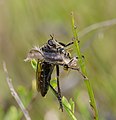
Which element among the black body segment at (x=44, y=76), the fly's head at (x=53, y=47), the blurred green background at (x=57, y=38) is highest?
the blurred green background at (x=57, y=38)

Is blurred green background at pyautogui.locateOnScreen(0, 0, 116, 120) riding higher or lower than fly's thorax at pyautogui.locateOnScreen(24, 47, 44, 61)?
higher

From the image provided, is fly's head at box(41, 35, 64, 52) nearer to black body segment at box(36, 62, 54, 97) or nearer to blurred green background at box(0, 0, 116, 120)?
black body segment at box(36, 62, 54, 97)

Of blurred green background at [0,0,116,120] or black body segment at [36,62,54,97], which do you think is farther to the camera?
blurred green background at [0,0,116,120]

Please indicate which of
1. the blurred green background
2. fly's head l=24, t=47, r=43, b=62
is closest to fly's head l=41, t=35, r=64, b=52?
fly's head l=24, t=47, r=43, b=62

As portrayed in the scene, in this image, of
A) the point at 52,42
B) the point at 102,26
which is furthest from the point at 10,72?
the point at 52,42

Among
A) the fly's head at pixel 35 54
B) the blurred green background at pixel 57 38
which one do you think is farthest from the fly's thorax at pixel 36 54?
the blurred green background at pixel 57 38

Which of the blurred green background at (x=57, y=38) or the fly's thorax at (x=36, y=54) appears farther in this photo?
the blurred green background at (x=57, y=38)

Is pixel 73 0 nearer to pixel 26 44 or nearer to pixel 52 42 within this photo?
pixel 26 44

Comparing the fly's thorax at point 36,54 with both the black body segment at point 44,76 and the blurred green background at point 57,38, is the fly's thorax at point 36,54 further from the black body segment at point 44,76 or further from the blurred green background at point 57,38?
the blurred green background at point 57,38

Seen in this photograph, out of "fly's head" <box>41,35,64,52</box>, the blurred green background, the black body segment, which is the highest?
the blurred green background
